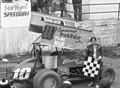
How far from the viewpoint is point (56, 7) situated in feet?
53.1

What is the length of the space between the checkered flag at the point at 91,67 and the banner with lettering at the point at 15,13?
4.90 metres

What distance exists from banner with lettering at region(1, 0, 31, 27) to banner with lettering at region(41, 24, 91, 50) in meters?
4.76

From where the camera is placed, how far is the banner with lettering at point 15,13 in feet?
43.2

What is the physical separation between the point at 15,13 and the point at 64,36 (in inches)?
198

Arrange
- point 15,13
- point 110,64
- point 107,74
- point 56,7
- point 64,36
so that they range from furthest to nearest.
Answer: point 56,7 → point 15,13 → point 110,64 → point 107,74 → point 64,36

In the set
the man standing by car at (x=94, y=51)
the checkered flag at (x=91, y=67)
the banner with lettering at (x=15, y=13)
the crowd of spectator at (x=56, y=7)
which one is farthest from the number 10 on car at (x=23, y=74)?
the crowd of spectator at (x=56, y=7)

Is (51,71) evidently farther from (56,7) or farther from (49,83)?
(56,7)

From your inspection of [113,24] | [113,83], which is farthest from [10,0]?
[113,83]

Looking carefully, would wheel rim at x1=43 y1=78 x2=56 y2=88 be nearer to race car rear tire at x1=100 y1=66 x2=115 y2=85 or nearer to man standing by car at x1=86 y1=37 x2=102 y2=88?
man standing by car at x1=86 y1=37 x2=102 y2=88

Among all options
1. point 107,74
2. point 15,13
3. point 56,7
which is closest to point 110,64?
point 107,74

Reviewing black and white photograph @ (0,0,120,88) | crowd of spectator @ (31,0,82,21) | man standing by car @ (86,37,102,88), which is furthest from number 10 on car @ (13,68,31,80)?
crowd of spectator @ (31,0,82,21)

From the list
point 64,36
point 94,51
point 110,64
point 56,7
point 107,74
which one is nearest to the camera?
point 64,36

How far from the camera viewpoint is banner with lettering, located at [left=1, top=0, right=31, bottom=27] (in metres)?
13.2

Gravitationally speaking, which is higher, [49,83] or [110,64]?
[49,83]
